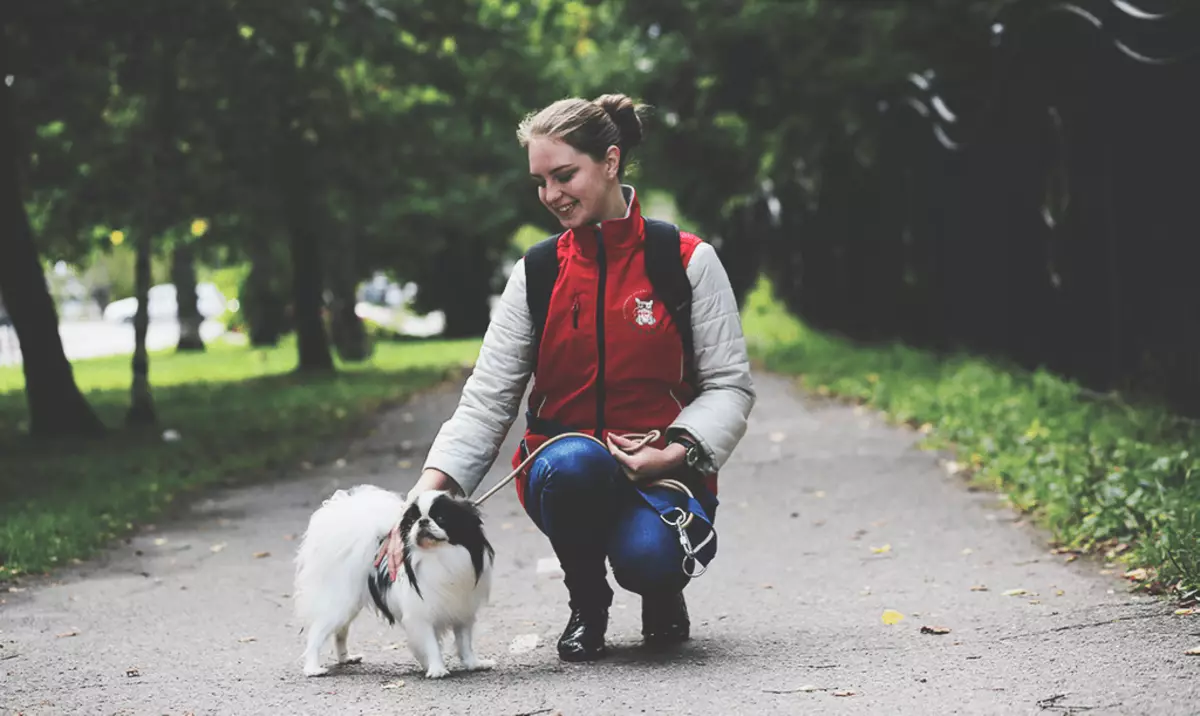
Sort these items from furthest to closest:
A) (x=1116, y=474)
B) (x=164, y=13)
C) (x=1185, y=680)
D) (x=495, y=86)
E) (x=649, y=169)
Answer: (x=649, y=169) < (x=495, y=86) < (x=164, y=13) < (x=1116, y=474) < (x=1185, y=680)

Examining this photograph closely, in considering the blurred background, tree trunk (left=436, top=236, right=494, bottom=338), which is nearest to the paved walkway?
the blurred background

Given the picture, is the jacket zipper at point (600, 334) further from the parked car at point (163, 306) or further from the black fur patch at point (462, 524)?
the parked car at point (163, 306)

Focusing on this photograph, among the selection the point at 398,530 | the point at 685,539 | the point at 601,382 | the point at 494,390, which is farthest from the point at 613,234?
the point at 398,530

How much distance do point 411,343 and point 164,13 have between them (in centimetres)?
2481

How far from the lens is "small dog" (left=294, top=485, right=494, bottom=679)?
4.78 metres

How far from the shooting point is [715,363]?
5156mm

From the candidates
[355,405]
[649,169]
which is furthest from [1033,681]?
[649,169]

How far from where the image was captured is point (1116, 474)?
306 inches

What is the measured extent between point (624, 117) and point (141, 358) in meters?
11.3

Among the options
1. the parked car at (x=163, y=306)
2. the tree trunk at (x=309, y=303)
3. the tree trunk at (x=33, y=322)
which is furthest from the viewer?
the parked car at (x=163, y=306)

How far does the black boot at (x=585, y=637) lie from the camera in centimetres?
526

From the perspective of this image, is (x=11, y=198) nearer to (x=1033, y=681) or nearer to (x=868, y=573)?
Answer: (x=868, y=573)

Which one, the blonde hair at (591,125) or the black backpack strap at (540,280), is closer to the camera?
the blonde hair at (591,125)

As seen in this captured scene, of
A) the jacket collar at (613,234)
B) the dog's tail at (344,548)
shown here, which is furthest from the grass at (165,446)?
the jacket collar at (613,234)
